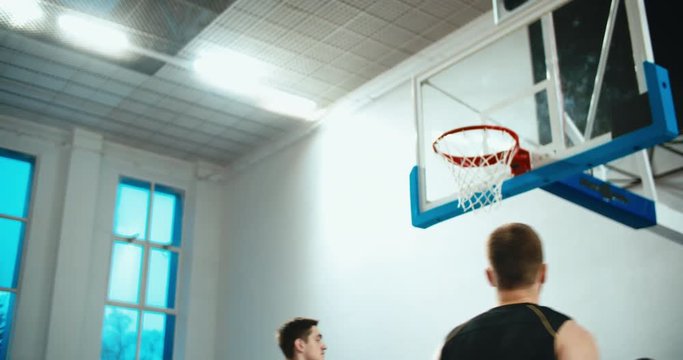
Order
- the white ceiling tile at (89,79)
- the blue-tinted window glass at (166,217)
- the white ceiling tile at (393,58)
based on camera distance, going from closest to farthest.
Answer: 1. the white ceiling tile at (393,58)
2. the white ceiling tile at (89,79)
3. the blue-tinted window glass at (166,217)

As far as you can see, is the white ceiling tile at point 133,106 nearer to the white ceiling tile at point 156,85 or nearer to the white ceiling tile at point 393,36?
the white ceiling tile at point 156,85

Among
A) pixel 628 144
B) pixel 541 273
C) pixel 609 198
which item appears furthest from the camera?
pixel 609 198

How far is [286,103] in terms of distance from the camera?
902 cm

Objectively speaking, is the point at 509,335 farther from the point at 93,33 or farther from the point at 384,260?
the point at 93,33

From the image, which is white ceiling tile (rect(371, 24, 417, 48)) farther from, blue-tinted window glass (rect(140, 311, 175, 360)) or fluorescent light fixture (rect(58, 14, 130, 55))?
blue-tinted window glass (rect(140, 311, 175, 360))

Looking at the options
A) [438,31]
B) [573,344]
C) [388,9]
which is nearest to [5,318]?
[388,9]

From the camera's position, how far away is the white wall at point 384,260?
5.78 metres

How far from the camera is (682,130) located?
5.33 m

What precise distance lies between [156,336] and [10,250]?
2.04 metres

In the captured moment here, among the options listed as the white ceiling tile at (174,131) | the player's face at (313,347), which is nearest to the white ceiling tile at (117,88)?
the white ceiling tile at (174,131)

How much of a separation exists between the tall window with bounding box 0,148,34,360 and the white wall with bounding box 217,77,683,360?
101 inches

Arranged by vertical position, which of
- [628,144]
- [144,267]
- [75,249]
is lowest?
[628,144]

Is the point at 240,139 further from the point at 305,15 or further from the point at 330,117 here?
the point at 305,15

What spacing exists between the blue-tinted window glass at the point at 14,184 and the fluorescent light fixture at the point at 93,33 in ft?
7.31
